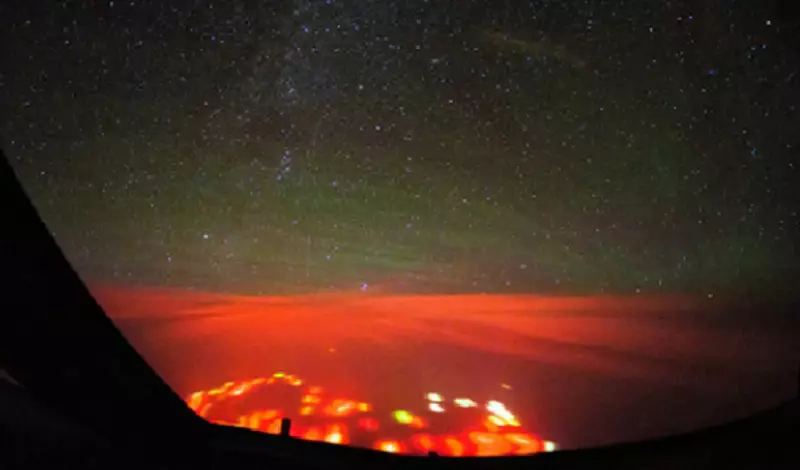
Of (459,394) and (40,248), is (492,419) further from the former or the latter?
(40,248)

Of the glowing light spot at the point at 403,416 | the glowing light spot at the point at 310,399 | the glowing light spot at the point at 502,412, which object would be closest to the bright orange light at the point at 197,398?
the glowing light spot at the point at 310,399

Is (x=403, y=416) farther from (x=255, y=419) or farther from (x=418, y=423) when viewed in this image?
(x=255, y=419)

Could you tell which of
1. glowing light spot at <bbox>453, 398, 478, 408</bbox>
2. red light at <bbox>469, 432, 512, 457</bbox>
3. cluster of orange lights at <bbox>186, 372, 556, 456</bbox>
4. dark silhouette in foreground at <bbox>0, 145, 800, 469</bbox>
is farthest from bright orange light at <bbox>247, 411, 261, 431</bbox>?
dark silhouette in foreground at <bbox>0, 145, 800, 469</bbox>

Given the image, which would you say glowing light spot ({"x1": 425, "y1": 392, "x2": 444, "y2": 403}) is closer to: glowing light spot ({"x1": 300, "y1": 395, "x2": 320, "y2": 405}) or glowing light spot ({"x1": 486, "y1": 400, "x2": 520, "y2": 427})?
glowing light spot ({"x1": 486, "y1": 400, "x2": 520, "y2": 427})

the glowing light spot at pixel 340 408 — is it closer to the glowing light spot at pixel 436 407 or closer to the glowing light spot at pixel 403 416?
the glowing light spot at pixel 403 416

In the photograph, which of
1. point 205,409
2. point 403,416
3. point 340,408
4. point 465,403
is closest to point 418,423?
point 403,416

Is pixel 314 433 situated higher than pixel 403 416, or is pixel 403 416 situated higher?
pixel 403 416
